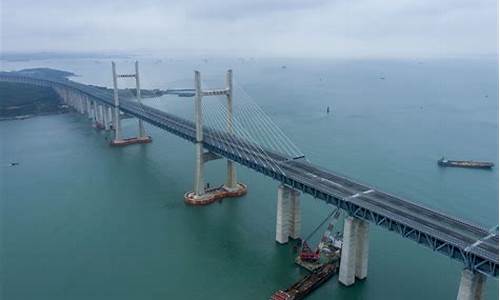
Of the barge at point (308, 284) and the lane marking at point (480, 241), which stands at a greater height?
the lane marking at point (480, 241)

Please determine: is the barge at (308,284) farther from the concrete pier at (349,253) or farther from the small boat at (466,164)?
the small boat at (466,164)

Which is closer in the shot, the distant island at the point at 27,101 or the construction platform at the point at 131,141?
the construction platform at the point at 131,141

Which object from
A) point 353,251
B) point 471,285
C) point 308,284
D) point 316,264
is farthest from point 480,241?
point 316,264

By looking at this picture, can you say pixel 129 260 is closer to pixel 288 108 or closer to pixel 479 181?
pixel 479 181

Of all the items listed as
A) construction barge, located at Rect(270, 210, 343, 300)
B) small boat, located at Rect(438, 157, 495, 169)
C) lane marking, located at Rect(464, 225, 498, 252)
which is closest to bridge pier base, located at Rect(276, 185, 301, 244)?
construction barge, located at Rect(270, 210, 343, 300)

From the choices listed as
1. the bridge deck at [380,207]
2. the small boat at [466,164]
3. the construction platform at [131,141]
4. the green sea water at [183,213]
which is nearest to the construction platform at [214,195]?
the green sea water at [183,213]

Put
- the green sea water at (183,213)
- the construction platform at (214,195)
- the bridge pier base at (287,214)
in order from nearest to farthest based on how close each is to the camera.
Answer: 1. the green sea water at (183,213)
2. the bridge pier base at (287,214)
3. the construction platform at (214,195)

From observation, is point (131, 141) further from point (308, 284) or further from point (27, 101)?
point (27, 101)

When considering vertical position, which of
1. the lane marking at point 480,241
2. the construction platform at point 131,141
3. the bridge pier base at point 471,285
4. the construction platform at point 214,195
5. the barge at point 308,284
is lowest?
the barge at point 308,284
